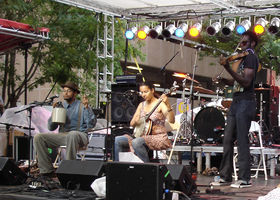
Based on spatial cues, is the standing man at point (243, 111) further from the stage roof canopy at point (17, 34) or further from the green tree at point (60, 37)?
the green tree at point (60, 37)

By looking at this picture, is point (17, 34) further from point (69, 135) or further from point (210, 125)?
point (210, 125)

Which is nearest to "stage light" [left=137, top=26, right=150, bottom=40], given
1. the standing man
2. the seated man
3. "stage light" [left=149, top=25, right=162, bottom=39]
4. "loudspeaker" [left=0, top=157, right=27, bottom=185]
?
"stage light" [left=149, top=25, right=162, bottom=39]

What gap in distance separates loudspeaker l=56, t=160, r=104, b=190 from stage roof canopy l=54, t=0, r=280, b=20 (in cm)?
463

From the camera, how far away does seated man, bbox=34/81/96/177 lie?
7605 mm

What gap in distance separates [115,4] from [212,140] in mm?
3577

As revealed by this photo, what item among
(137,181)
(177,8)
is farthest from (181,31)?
(137,181)

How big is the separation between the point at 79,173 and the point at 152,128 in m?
1.52

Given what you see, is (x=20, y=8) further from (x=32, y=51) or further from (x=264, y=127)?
(x=264, y=127)

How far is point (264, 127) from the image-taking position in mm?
11641

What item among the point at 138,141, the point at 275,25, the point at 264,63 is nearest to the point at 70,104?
the point at 138,141

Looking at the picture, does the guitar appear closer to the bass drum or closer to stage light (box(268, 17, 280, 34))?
the bass drum

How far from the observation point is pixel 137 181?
17.6 ft

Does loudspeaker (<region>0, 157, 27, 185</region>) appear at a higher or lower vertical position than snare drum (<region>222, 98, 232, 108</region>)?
lower

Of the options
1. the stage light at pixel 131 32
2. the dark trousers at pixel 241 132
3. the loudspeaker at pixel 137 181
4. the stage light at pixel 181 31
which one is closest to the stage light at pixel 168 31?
the stage light at pixel 181 31
